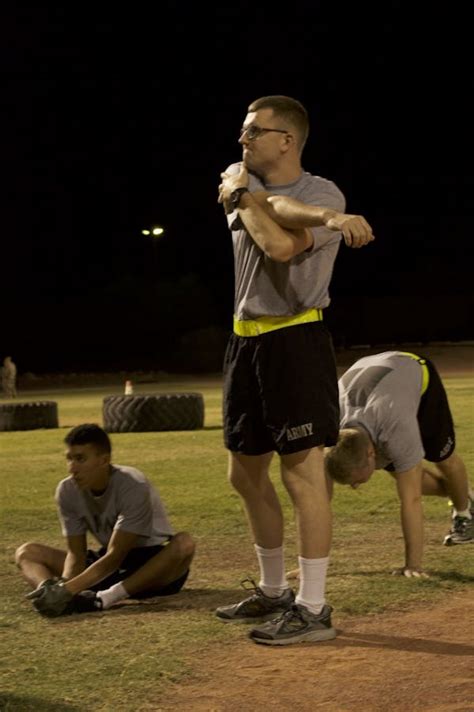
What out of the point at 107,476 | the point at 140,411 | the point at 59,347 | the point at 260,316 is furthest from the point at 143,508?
the point at 59,347

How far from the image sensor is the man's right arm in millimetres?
6141

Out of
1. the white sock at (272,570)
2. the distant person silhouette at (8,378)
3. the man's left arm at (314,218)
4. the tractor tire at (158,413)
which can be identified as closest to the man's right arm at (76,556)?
the white sock at (272,570)

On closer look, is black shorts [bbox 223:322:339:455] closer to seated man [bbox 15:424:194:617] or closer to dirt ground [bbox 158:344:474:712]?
dirt ground [bbox 158:344:474:712]

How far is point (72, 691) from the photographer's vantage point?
14.6 ft

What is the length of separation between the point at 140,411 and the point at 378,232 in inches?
1863

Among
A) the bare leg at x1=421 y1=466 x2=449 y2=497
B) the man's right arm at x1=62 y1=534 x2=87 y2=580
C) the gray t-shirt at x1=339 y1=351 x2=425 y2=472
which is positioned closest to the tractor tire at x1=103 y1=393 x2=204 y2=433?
the bare leg at x1=421 y1=466 x2=449 y2=497

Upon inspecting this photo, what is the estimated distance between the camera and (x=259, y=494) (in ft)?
17.8

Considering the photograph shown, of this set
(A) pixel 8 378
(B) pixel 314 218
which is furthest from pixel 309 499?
(A) pixel 8 378

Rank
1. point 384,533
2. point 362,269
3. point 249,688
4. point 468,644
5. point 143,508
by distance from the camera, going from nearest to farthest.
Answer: point 249,688
point 468,644
point 143,508
point 384,533
point 362,269

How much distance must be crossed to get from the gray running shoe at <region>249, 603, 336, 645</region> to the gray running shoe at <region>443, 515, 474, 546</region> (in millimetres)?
2548

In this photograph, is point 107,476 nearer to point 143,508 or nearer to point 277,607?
point 143,508

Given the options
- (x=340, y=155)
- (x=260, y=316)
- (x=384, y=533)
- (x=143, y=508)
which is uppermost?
(x=340, y=155)

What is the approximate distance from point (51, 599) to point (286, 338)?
5.73ft

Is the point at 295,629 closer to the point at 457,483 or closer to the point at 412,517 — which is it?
the point at 412,517
